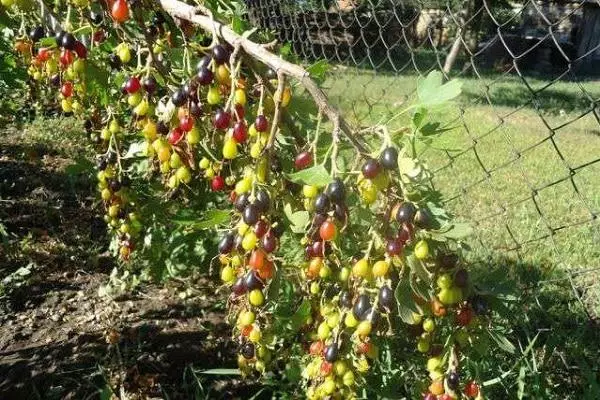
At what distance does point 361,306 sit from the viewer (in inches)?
42.8

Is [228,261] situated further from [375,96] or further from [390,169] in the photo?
[375,96]

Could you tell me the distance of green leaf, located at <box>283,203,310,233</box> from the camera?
1.09 meters

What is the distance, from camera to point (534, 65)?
65.7 feet

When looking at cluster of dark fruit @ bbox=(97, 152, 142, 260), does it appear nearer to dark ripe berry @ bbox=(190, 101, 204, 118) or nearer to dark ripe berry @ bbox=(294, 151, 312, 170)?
dark ripe berry @ bbox=(190, 101, 204, 118)

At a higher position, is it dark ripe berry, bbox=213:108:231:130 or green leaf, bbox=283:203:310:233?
dark ripe berry, bbox=213:108:231:130

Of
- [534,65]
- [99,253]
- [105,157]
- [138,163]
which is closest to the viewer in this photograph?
[105,157]

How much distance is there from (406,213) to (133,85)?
2.08ft

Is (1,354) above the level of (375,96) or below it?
above

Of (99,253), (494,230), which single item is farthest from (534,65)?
(99,253)

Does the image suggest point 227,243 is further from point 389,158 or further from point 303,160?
point 389,158

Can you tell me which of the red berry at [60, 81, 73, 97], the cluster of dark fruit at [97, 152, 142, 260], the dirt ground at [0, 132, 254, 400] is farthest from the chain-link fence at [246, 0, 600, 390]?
the dirt ground at [0, 132, 254, 400]

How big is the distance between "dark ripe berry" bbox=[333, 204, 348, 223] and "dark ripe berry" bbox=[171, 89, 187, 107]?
36 cm

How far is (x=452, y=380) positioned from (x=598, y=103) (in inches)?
44.4

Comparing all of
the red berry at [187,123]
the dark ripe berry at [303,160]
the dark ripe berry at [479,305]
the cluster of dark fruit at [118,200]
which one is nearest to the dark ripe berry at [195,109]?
the red berry at [187,123]
